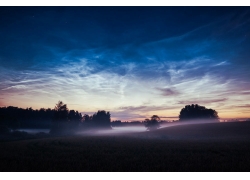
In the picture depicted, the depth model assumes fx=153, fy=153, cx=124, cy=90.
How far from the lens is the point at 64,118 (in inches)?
2463

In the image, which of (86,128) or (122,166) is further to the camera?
(86,128)

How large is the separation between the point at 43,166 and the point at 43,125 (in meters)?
92.3

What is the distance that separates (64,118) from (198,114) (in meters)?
82.7

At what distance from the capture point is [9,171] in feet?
27.4

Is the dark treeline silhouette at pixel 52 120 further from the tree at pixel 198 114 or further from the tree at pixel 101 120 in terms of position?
the tree at pixel 198 114

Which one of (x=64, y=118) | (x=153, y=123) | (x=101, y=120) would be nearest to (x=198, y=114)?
(x=153, y=123)

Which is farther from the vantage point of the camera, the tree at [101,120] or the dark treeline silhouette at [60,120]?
the tree at [101,120]

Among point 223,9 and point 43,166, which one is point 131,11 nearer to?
point 223,9

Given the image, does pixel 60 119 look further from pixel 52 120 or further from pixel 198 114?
pixel 198 114

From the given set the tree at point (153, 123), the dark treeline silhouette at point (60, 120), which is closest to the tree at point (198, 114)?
the tree at point (153, 123)

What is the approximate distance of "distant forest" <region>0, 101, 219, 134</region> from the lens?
6099cm

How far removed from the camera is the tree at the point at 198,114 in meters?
99.4
